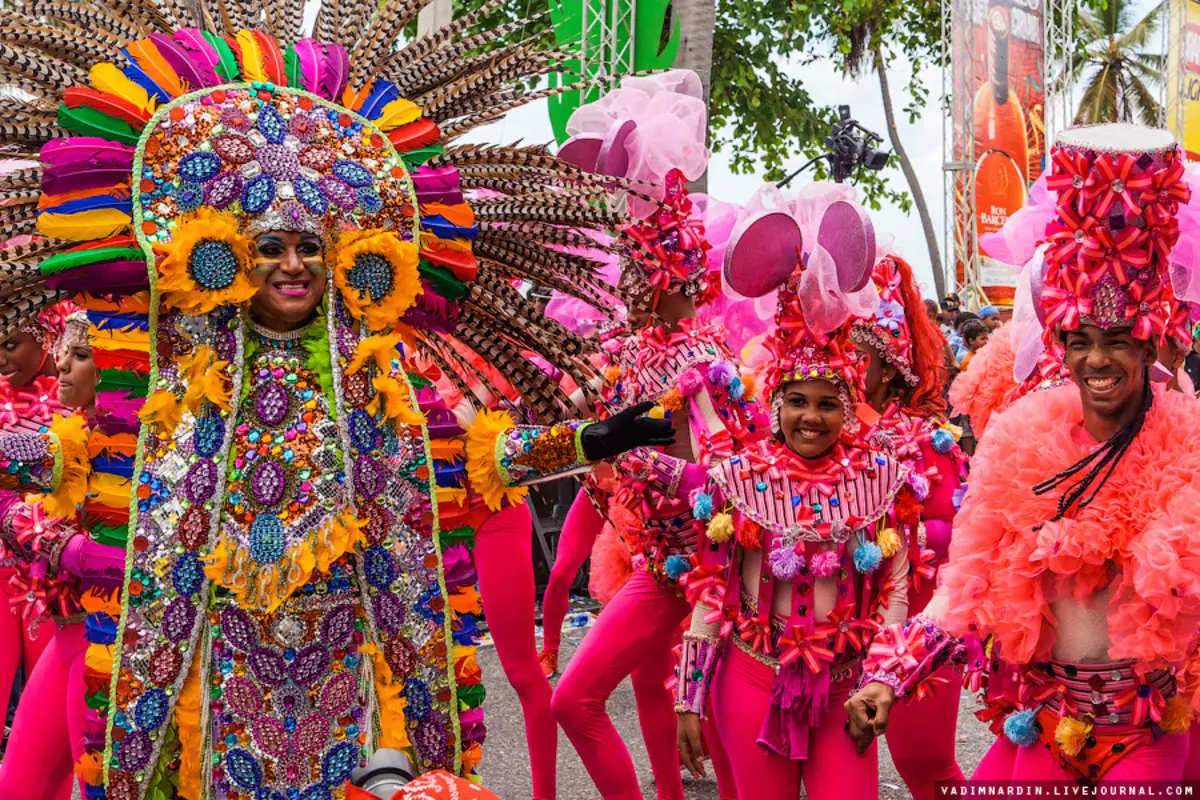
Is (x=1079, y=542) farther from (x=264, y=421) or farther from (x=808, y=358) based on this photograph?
(x=264, y=421)

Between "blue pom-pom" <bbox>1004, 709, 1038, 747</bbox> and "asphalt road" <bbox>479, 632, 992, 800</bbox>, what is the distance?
2.50 m

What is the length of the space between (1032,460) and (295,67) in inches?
79.4

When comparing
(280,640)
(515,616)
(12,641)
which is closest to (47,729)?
(12,641)

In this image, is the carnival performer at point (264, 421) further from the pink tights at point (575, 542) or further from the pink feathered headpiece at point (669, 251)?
the pink tights at point (575, 542)

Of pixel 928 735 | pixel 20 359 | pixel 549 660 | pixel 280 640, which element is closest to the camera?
pixel 280 640

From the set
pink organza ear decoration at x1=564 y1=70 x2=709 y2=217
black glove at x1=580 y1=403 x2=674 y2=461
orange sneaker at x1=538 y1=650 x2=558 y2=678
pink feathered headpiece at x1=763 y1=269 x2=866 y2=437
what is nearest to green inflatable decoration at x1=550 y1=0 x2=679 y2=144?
pink organza ear decoration at x1=564 y1=70 x2=709 y2=217

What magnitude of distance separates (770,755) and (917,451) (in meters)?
1.27

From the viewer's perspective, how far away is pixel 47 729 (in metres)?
3.84

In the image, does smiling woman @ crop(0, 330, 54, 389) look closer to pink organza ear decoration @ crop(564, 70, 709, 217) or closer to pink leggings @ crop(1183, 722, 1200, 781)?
pink organza ear decoration @ crop(564, 70, 709, 217)

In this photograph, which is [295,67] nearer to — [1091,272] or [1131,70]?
[1091,272]

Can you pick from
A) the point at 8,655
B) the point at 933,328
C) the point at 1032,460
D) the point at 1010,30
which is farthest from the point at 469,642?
the point at 1010,30

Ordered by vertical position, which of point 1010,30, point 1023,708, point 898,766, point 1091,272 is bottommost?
point 898,766

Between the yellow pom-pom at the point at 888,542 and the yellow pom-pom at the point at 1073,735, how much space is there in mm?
843

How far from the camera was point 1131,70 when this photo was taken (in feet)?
96.2
